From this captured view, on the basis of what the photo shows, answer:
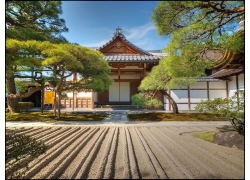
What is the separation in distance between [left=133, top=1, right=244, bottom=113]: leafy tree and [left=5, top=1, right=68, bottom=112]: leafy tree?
0.94 metres

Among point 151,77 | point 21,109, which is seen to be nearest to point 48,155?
point 21,109

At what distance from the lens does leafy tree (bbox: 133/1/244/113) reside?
3.10 ft

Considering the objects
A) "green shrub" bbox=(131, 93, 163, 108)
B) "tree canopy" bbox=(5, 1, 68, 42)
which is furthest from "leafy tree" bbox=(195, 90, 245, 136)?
"tree canopy" bbox=(5, 1, 68, 42)

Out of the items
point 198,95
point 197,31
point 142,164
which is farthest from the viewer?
point 198,95

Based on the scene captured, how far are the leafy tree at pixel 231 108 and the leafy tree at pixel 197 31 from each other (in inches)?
13.8

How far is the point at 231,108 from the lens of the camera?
1.16m

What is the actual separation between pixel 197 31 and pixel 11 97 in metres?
2.08

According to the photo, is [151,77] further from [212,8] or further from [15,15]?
[15,15]

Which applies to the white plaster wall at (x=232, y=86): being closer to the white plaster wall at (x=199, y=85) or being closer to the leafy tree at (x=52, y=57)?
the white plaster wall at (x=199, y=85)

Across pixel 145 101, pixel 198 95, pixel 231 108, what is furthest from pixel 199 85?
pixel 145 101

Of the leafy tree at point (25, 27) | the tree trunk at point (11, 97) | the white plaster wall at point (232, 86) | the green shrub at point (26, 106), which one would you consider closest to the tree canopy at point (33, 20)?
the leafy tree at point (25, 27)

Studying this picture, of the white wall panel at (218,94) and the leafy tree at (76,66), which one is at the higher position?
the leafy tree at (76,66)

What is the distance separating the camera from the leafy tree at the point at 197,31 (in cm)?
95

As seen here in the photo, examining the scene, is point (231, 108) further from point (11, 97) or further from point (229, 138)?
point (11, 97)
